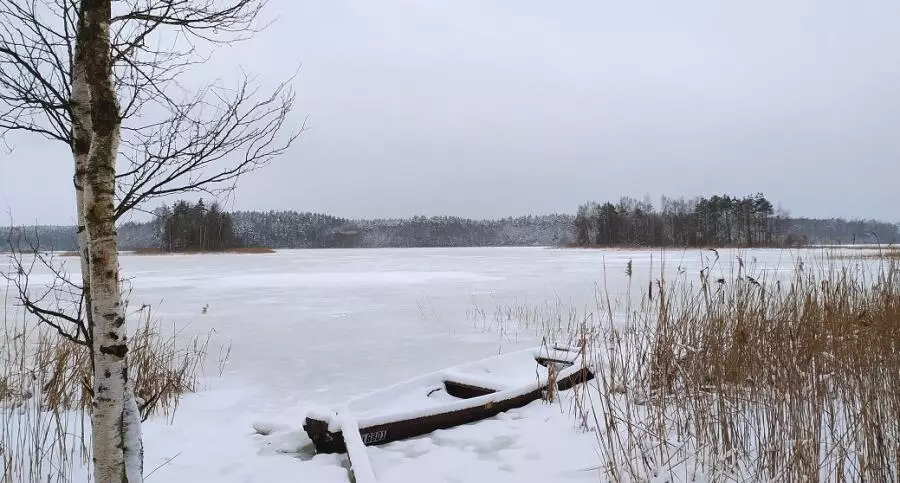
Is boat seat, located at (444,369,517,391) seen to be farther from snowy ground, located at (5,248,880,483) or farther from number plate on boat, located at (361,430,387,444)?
number plate on boat, located at (361,430,387,444)

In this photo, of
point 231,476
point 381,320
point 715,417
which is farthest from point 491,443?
point 381,320

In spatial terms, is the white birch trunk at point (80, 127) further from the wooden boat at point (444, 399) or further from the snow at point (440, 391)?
the snow at point (440, 391)

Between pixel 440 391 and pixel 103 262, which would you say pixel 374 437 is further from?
pixel 103 262

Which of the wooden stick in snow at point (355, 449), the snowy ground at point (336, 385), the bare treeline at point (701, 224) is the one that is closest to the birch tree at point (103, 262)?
the wooden stick in snow at point (355, 449)

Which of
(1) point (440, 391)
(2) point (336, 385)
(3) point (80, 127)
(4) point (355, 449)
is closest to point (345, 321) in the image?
(2) point (336, 385)

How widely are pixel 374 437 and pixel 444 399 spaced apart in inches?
50.5

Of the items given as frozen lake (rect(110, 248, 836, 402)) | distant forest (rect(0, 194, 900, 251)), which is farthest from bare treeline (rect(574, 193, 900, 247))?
frozen lake (rect(110, 248, 836, 402))

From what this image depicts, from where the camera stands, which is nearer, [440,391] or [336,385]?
[440,391]

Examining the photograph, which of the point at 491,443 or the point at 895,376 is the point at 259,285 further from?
the point at 895,376

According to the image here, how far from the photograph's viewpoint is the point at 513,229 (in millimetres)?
137875

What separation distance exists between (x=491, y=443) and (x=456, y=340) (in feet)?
14.7

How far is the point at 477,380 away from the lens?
4.84 meters

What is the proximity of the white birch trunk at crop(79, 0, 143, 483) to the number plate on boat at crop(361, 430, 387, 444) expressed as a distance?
1737 millimetres

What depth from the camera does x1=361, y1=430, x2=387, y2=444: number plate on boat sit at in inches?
141
